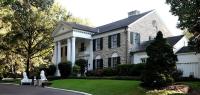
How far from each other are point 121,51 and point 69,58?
7607 mm

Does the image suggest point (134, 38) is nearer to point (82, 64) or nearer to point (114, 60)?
point (114, 60)

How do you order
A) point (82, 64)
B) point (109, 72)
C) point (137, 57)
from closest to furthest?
point (109, 72) < point (137, 57) < point (82, 64)

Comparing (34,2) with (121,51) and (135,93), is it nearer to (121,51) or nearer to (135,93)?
(121,51)

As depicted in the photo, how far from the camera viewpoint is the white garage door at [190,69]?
30.8 metres

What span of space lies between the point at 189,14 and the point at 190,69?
477 inches

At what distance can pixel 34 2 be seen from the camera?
43219mm

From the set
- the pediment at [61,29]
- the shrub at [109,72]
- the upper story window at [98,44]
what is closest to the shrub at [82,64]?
the upper story window at [98,44]

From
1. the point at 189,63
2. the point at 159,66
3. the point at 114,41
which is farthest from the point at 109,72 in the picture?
the point at 159,66

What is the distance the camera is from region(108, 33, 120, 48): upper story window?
4094 centimetres

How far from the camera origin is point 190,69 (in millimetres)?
31531

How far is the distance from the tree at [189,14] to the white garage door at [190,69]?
347 inches

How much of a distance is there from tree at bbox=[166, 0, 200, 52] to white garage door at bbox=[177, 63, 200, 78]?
880 cm

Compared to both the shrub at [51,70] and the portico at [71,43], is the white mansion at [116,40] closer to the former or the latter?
the portico at [71,43]

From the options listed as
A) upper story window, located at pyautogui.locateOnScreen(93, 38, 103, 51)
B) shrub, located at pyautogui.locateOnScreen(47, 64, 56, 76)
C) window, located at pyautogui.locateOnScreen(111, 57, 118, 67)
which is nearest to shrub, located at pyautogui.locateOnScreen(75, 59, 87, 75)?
upper story window, located at pyautogui.locateOnScreen(93, 38, 103, 51)
